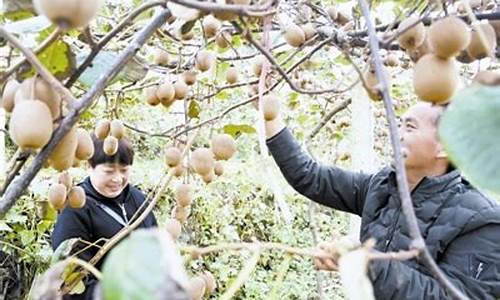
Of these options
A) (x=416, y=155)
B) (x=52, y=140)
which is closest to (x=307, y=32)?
(x=416, y=155)

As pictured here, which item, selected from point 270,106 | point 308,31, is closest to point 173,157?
point 270,106

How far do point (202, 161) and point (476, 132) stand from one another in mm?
728

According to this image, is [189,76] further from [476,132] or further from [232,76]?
[476,132]

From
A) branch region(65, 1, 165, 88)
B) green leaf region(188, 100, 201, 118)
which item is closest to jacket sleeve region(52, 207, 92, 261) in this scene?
green leaf region(188, 100, 201, 118)

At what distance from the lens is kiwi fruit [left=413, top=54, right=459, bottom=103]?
493mm

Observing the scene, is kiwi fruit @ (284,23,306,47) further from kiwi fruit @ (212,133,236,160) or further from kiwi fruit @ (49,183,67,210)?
kiwi fruit @ (49,183,67,210)

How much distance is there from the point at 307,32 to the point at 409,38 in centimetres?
42

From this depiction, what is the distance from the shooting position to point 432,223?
133 cm

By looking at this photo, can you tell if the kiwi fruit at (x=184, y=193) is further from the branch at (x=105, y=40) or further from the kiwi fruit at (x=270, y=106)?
the branch at (x=105, y=40)

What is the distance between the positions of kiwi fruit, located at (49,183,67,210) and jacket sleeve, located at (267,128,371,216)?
30.8 inches

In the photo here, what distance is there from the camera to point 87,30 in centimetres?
50

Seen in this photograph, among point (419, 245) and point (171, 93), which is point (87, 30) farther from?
point (171, 93)

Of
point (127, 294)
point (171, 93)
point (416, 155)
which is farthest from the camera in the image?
point (416, 155)

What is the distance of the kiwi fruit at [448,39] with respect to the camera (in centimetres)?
50
